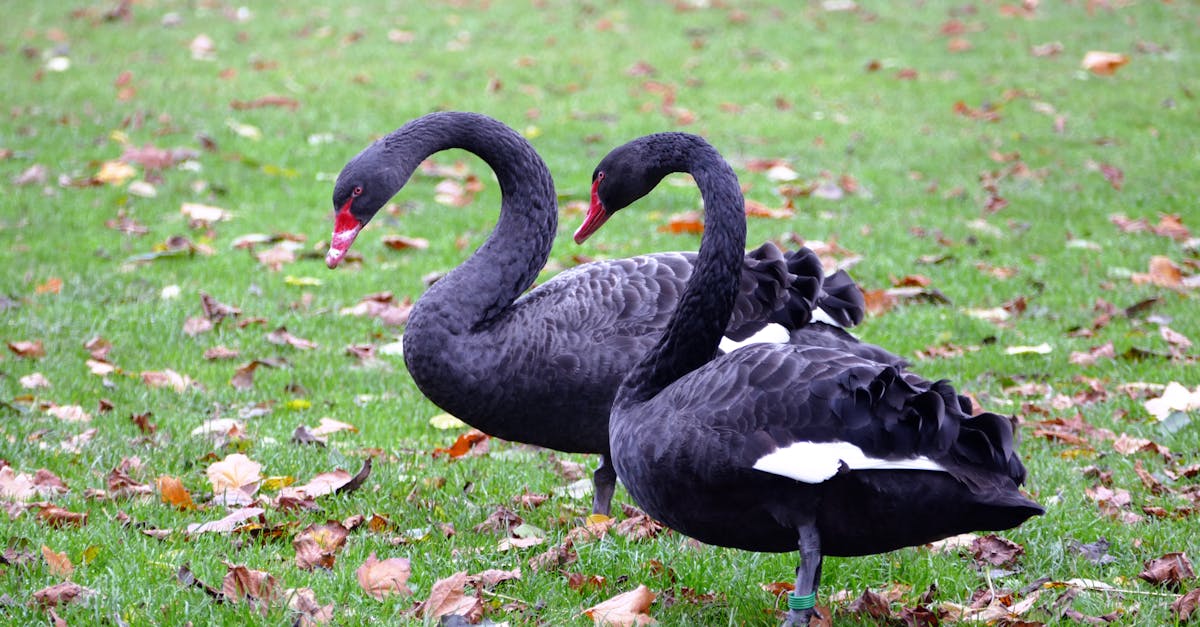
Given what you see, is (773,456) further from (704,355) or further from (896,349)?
(896,349)

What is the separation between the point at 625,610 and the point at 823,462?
67cm

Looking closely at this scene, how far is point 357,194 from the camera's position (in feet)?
11.7

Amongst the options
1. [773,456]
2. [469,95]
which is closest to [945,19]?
[469,95]

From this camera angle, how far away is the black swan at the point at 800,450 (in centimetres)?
241

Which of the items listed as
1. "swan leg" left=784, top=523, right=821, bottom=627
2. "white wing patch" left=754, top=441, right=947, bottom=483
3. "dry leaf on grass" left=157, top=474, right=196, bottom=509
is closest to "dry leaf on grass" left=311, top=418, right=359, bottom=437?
"dry leaf on grass" left=157, top=474, right=196, bottom=509

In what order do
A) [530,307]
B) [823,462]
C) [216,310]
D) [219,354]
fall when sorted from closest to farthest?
[823,462] → [530,307] → [219,354] → [216,310]

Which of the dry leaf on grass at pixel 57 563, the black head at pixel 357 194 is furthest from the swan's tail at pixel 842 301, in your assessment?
the dry leaf on grass at pixel 57 563

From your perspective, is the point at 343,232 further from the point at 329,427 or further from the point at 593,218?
the point at 329,427

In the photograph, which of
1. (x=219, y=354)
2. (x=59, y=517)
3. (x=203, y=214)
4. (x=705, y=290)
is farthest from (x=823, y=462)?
(x=203, y=214)

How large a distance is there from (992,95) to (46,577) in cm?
878

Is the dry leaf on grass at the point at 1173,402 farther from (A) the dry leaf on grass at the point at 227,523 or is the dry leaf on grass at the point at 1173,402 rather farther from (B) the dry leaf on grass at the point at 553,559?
(A) the dry leaf on grass at the point at 227,523

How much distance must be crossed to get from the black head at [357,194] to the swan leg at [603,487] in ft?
3.19

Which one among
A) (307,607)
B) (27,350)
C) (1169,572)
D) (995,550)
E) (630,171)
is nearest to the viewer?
(307,607)

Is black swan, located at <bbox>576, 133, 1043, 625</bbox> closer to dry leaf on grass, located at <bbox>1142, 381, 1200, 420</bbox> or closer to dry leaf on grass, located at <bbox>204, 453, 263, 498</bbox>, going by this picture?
dry leaf on grass, located at <bbox>204, 453, 263, 498</bbox>
